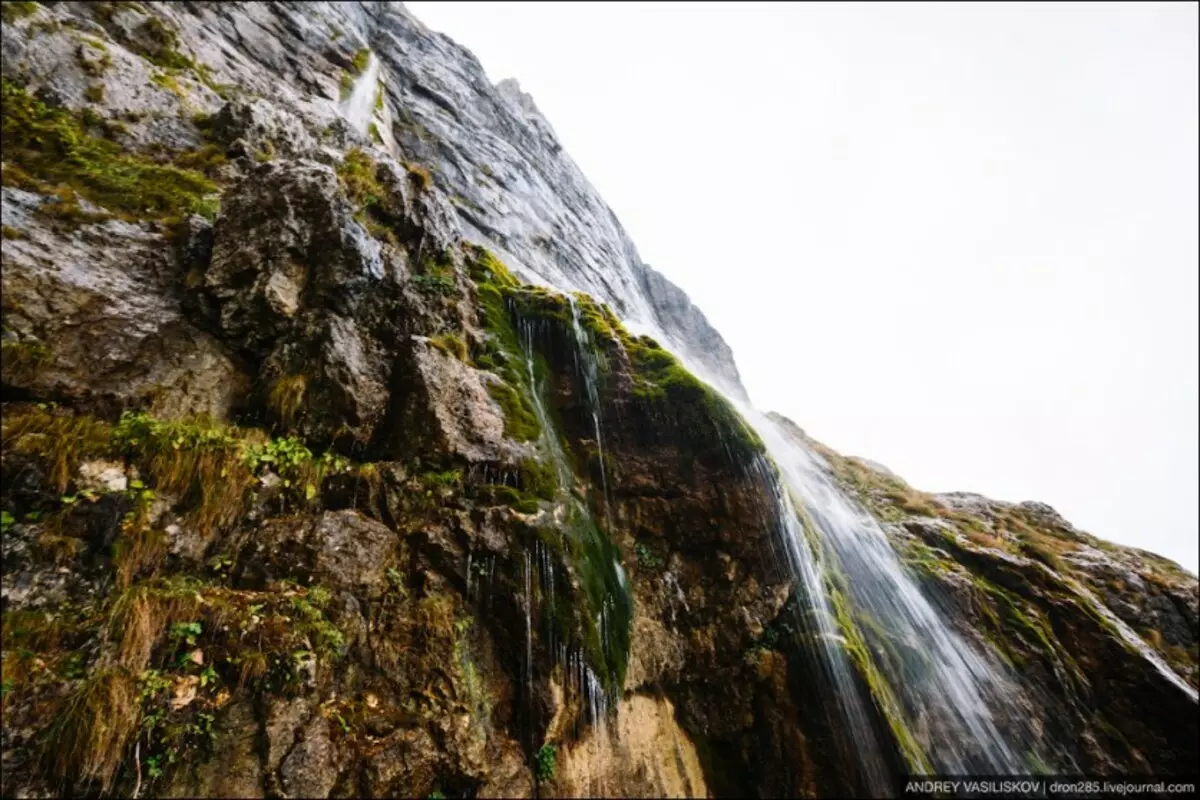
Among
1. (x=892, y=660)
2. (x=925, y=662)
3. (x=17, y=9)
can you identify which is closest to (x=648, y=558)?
(x=892, y=660)

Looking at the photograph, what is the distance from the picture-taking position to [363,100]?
17.9m

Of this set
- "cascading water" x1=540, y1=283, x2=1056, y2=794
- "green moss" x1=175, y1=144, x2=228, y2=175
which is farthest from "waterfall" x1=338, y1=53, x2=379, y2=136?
"cascading water" x1=540, y1=283, x2=1056, y2=794

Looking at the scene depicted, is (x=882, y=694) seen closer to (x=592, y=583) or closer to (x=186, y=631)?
(x=592, y=583)

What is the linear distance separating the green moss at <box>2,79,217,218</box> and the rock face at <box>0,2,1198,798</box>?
2.1 inches

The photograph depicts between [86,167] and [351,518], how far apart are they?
6.07 metres

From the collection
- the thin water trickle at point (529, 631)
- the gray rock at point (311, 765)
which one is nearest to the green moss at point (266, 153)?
the thin water trickle at point (529, 631)

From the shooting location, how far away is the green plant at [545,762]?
5879 mm

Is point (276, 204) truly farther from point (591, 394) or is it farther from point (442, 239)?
point (591, 394)

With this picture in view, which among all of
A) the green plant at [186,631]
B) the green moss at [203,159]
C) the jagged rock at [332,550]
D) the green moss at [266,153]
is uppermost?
the green moss at [266,153]

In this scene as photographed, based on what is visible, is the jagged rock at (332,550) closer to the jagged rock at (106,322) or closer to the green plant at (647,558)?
the jagged rock at (106,322)

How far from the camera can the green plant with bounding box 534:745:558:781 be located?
5.88 m

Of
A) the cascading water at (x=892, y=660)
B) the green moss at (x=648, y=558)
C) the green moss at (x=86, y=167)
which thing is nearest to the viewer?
A: the green moss at (x=86, y=167)

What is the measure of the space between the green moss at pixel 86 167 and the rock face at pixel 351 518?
53mm

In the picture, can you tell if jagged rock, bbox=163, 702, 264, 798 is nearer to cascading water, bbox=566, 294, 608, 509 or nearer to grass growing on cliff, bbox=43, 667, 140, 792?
grass growing on cliff, bbox=43, 667, 140, 792
